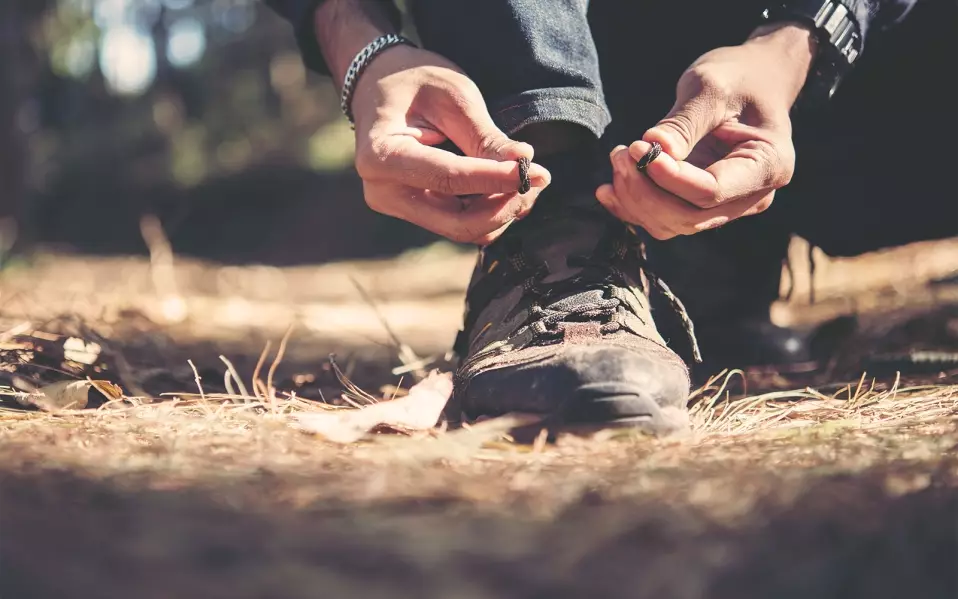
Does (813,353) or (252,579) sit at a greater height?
(252,579)

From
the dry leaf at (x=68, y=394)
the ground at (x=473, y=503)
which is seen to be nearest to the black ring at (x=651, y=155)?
the ground at (x=473, y=503)

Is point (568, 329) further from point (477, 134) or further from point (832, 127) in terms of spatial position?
point (832, 127)

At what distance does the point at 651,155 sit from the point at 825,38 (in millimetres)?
438

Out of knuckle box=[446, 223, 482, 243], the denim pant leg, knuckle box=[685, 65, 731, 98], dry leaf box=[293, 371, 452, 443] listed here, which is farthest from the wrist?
dry leaf box=[293, 371, 452, 443]

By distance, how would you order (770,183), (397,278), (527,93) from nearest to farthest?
(770,183)
(527,93)
(397,278)

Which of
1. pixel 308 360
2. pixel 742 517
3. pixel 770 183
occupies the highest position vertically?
pixel 770 183

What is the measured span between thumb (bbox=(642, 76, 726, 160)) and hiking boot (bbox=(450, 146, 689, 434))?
0.22 m

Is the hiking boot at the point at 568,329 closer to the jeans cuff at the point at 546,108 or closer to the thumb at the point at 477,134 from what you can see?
the jeans cuff at the point at 546,108

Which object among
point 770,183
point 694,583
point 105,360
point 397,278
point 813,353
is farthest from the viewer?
point 397,278

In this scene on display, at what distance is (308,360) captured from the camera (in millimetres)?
1671

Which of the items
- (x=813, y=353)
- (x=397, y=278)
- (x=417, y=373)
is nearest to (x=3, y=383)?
(x=417, y=373)

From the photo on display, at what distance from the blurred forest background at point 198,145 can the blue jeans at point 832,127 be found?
4606 millimetres

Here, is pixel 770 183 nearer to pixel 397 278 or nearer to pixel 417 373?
pixel 417 373

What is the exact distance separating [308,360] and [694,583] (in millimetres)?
1266
